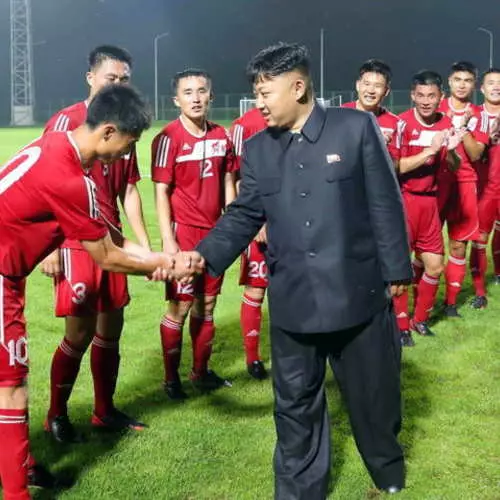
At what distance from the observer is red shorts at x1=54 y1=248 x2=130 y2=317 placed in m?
4.29

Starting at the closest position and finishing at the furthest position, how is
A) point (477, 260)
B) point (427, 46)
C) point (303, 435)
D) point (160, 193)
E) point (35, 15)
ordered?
point (303, 435) < point (160, 193) < point (477, 260) < point (427, 46) < point (35, 15)

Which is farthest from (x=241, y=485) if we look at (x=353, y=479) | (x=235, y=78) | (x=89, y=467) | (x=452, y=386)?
(x=235, y=78)

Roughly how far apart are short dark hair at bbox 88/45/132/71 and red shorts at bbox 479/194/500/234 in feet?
15.3

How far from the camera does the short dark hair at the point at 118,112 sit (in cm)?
335

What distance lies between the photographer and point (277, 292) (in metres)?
3.59

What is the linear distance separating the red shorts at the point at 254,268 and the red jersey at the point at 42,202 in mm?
2336

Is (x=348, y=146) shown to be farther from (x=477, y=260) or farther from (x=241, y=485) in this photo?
(x=477, y=260)

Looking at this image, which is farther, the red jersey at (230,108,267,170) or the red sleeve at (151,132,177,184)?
the red jersey at (230,108,267,170)

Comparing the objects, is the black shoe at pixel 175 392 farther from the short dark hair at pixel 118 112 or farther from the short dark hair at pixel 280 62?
the short dark hair at pixel 280 62

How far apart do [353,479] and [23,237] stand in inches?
82.7

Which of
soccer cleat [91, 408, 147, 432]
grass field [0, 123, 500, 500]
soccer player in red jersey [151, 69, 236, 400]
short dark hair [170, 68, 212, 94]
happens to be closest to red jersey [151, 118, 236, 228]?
soccer player in red jersey [151, 69, 236, 400]

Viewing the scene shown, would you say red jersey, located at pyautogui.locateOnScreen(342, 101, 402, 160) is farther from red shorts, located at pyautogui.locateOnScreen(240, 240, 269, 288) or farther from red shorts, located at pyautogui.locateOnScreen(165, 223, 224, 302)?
red shorts, located at pyautogui.locateOnScreen(165, 223, 224, 302)

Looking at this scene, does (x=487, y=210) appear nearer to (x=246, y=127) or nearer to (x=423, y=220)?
(x=423, y=220)

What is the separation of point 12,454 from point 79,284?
116 cm
